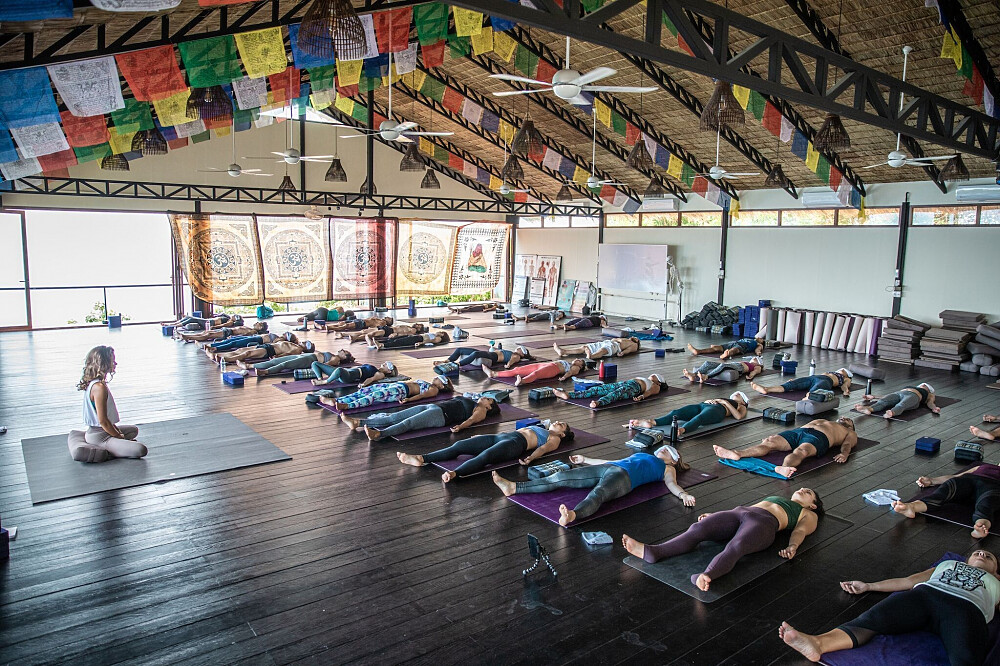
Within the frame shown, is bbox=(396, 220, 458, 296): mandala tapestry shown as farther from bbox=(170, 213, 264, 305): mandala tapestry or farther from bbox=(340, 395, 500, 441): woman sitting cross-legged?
bbox=(340, 395, 500, 441): woman sitting cross-legged

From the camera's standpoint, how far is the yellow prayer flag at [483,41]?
7.79m

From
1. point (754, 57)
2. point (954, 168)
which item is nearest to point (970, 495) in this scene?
point (754, 57)

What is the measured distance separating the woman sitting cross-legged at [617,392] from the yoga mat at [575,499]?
7.73ft

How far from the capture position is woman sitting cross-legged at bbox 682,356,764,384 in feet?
28.6

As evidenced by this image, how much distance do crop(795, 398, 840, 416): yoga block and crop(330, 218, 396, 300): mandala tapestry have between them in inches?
448

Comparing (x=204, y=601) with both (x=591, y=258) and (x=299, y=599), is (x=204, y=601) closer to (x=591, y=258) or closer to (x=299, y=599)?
(x=299, y=599)

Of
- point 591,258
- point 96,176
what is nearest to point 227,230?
point 96,176

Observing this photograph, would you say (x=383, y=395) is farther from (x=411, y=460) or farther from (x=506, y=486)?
(x=506, y=486)

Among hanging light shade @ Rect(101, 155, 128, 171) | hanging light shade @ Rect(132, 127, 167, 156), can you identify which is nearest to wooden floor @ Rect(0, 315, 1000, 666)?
hanging light shade @ Rect(132, 127, 167, 156)

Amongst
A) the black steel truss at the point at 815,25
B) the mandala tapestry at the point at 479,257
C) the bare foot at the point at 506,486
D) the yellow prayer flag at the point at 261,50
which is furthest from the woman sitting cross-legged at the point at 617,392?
the mandala tapestry at the point at 479,257

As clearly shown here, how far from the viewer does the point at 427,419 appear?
6.01 meters

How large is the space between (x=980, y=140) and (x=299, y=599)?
1028 cm

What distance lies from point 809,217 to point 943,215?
8.01 ft

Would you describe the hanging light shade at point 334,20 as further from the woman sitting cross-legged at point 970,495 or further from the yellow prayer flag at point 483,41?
the woman sitting cross-legged at point 970,495
